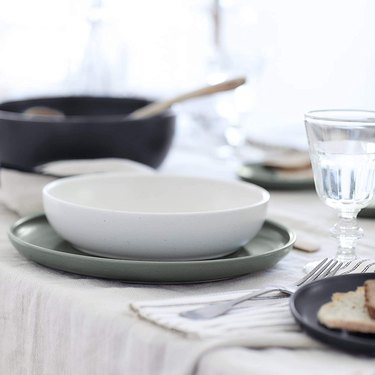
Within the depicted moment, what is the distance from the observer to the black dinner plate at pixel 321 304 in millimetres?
613

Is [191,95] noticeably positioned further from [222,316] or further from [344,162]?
[222,316]

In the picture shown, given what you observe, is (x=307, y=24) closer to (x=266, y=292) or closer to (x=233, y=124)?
(x=233, y=124)

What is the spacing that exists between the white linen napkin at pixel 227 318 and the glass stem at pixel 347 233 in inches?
5.8

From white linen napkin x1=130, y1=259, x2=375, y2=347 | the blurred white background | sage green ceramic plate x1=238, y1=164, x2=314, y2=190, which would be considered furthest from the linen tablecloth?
the blurred white background

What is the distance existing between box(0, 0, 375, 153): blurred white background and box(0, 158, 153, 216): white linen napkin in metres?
0.35

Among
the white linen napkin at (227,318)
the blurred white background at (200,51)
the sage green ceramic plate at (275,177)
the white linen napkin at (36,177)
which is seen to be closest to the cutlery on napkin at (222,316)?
the white linen napkin at (227,318)

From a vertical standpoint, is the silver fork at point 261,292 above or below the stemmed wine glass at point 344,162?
below

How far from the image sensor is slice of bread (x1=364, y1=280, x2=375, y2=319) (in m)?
0.65

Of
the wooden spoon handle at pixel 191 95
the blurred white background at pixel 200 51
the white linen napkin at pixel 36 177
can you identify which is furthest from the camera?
the blurred white background at pixel 200 51

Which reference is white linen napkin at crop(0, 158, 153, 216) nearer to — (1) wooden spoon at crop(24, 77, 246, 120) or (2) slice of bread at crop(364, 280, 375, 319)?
(1) wooden spoon at crop(24, 77, 246, 120)

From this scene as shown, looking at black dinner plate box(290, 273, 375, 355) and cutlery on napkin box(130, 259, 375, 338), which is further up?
black dinner plate box(290, 273, 375, 355)

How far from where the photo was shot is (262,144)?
1.43 meters

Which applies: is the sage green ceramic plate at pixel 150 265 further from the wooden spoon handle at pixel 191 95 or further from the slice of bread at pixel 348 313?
the wooden spoon handle at pixel 191 95

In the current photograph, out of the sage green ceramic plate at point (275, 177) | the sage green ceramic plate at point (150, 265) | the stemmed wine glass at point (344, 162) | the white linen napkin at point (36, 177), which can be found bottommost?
the sage green ceramic plate at point (275, 177)
